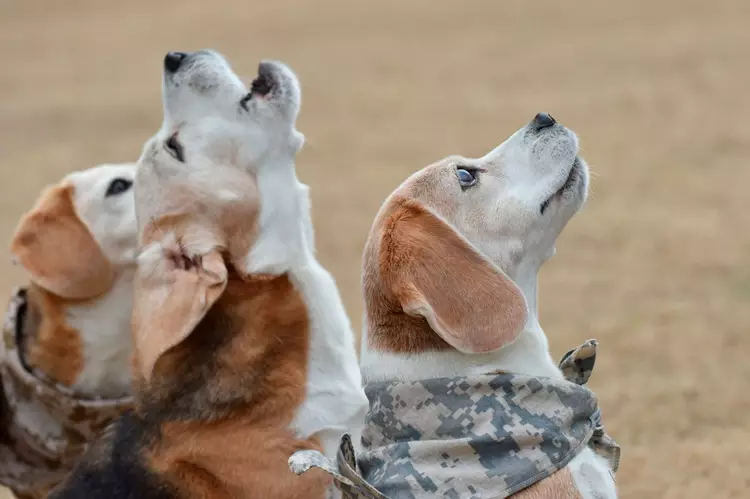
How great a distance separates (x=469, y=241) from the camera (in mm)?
3877

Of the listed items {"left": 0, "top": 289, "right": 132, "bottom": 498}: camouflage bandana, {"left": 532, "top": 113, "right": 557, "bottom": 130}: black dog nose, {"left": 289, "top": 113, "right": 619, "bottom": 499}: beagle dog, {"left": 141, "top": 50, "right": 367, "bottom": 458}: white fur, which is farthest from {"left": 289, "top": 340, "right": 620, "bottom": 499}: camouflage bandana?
{"left": 0, "top": 289, "right": 132, "bottom": 498}: camouflage bandana

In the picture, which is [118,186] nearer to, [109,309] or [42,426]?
[109,309]

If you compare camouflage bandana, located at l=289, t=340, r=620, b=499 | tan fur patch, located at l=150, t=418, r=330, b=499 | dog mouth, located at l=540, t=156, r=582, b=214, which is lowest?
tan fur patch, located at l=150, t=418, r=330, b=499

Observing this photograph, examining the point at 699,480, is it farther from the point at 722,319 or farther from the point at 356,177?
the point at 356,177

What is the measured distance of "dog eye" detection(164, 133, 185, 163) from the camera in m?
4.48

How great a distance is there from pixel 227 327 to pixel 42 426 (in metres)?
1.19

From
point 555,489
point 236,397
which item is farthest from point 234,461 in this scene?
point 555,489

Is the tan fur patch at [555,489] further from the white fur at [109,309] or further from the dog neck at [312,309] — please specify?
the white fur at [109,309]

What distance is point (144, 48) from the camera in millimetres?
21203

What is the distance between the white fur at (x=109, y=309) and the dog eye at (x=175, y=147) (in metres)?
0.70

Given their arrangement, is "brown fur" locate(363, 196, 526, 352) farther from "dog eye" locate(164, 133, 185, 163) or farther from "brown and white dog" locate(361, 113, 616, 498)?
"dog eye" locate(164, 133, 185, 163)

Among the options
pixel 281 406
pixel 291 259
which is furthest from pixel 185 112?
pixel 281 406

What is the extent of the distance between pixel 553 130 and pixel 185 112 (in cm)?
139

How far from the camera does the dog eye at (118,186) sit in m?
5.32
